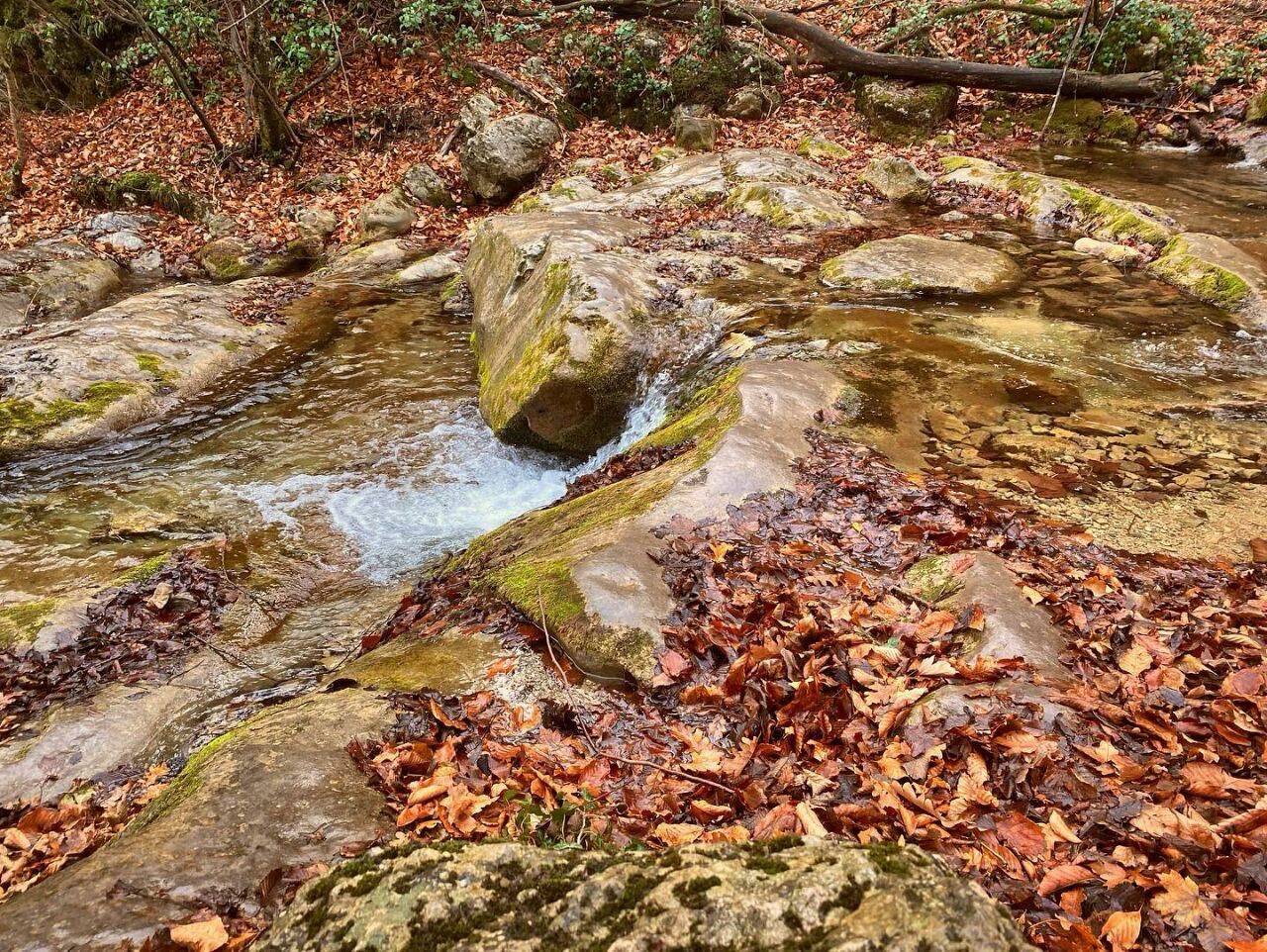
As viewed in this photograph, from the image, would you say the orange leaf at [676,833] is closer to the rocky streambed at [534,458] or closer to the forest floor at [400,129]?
the rocky streambed at [534,458]

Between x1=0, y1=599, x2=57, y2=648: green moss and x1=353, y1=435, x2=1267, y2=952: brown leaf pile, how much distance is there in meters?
2.92

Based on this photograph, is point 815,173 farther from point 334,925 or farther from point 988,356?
point 334,925

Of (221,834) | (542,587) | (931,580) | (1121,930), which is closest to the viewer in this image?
(1121,930)

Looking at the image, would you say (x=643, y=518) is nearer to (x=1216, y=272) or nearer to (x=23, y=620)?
(x=23, y=620)

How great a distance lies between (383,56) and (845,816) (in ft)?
61.0

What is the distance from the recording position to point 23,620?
15.6 ft

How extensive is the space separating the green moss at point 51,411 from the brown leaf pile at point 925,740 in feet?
19.5

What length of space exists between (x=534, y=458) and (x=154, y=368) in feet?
15.5

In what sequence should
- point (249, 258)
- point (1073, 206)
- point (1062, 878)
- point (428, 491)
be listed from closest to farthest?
point (1062, 878), point (428, 491), point (1073, 206), point (249, 258)

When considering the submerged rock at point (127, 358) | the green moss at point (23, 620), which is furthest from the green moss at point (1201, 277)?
the submerged rock at point (127, 358)

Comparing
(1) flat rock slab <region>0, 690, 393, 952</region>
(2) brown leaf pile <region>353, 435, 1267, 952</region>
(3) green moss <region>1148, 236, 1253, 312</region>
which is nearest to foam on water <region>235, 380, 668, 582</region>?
(2) brown leaf pile <region>353, 435, 1267, 952</region>

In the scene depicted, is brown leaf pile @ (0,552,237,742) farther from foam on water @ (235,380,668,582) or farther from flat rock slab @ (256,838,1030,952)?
flat rock slab @ (256,838,1030,952)

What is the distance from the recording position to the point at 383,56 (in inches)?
643

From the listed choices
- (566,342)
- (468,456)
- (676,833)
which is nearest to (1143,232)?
(566,342)
